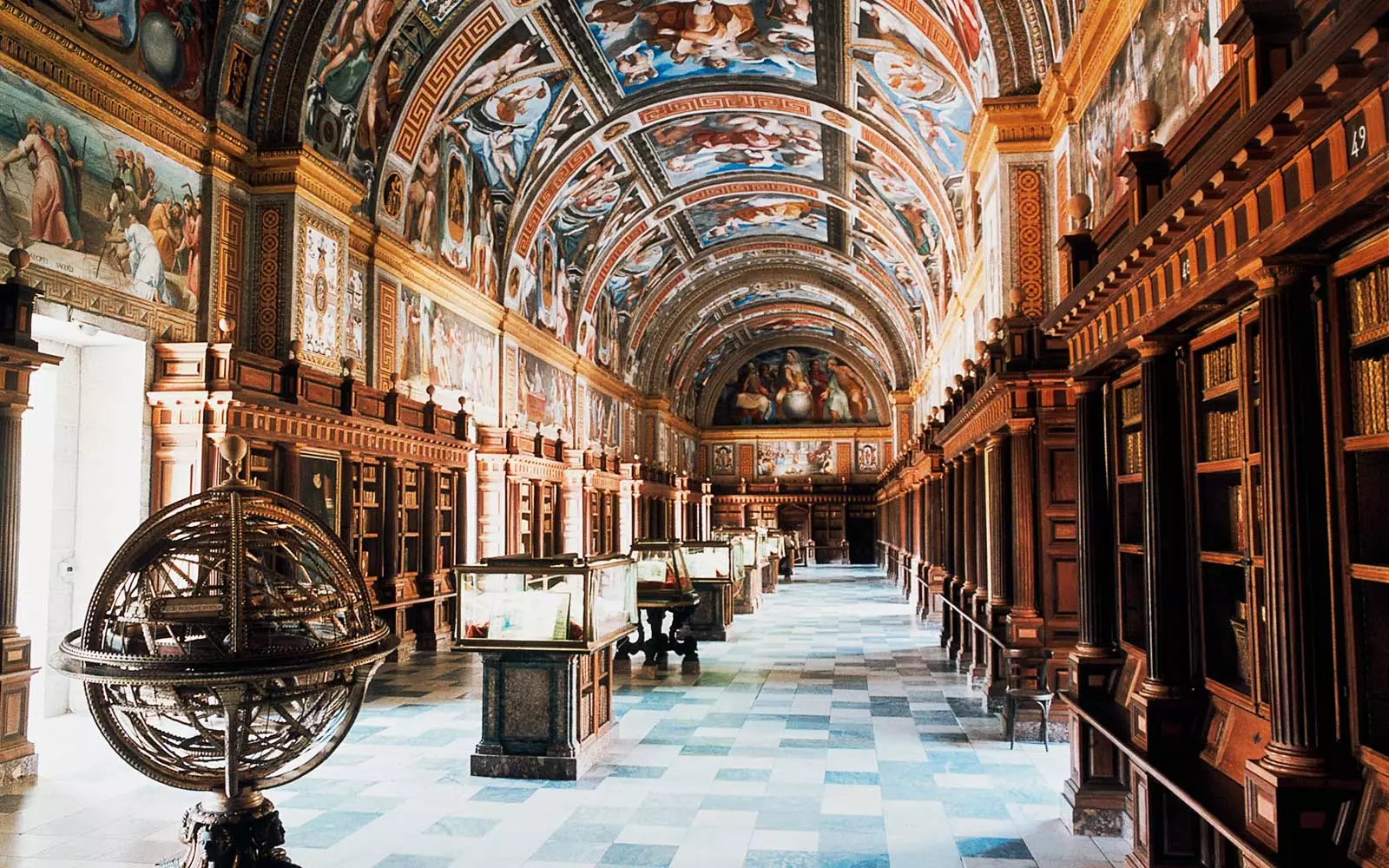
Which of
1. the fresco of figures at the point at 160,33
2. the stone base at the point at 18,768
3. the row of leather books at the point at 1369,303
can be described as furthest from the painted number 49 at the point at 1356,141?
the fresco of figures at the point at 160,33

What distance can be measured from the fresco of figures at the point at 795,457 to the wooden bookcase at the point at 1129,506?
41.7m

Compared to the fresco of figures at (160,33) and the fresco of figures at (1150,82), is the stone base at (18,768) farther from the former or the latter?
the fresco of figures at (1150,82)

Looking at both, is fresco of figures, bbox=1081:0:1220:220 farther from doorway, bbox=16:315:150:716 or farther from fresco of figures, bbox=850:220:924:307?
fresco of figures, bbox=850:220:924:307

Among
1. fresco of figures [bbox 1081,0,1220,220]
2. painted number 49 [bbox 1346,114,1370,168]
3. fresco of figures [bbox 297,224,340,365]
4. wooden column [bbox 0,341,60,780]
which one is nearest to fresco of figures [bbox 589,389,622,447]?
fresco of figures [bbox 297,224,340,365]

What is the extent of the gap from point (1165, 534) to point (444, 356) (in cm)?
1445

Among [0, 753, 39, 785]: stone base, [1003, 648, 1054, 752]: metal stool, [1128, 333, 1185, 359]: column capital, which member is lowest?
[0, 753, 39, 785]: stone base

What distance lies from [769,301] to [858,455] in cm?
1157

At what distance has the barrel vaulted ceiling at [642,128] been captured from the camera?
1304 centimetres

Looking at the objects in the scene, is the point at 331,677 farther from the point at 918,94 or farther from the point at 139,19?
the point at 918,94

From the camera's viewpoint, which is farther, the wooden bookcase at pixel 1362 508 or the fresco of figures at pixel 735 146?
the fresco of figures at pixel 735 146

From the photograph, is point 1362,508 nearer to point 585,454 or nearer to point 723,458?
point 585,454

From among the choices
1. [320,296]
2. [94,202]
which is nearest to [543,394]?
[320,296]

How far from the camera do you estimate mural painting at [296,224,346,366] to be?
1250 cm

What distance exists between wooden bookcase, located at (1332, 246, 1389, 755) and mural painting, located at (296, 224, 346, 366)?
1142 centimetres
